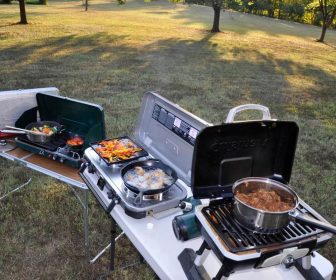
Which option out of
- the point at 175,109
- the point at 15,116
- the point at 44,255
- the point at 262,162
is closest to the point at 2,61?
the point at 15,116

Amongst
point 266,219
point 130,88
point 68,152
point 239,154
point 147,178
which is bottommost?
point 130,88

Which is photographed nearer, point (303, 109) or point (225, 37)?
point (303, 109)

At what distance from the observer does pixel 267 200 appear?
70.8 inches

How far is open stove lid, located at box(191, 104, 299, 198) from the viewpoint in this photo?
184 centimetres

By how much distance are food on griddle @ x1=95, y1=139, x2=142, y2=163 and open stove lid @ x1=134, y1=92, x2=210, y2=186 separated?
19 cm

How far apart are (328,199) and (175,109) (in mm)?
3258

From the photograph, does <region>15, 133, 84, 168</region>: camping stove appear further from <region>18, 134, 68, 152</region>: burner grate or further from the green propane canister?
the green propane canister

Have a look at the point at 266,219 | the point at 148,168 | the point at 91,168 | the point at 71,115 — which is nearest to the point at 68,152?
the point at 71,115

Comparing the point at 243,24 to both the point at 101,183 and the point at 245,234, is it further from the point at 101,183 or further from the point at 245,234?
the point at 245,234

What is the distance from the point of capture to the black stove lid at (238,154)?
1844 millimetres

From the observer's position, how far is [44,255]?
3.51 metres

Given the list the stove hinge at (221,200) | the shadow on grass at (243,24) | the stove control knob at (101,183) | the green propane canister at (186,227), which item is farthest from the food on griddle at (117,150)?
the shadow on grass at (243,24)

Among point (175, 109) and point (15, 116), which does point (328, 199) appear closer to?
point (175, 109)

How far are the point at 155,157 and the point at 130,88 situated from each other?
6.42 metres
